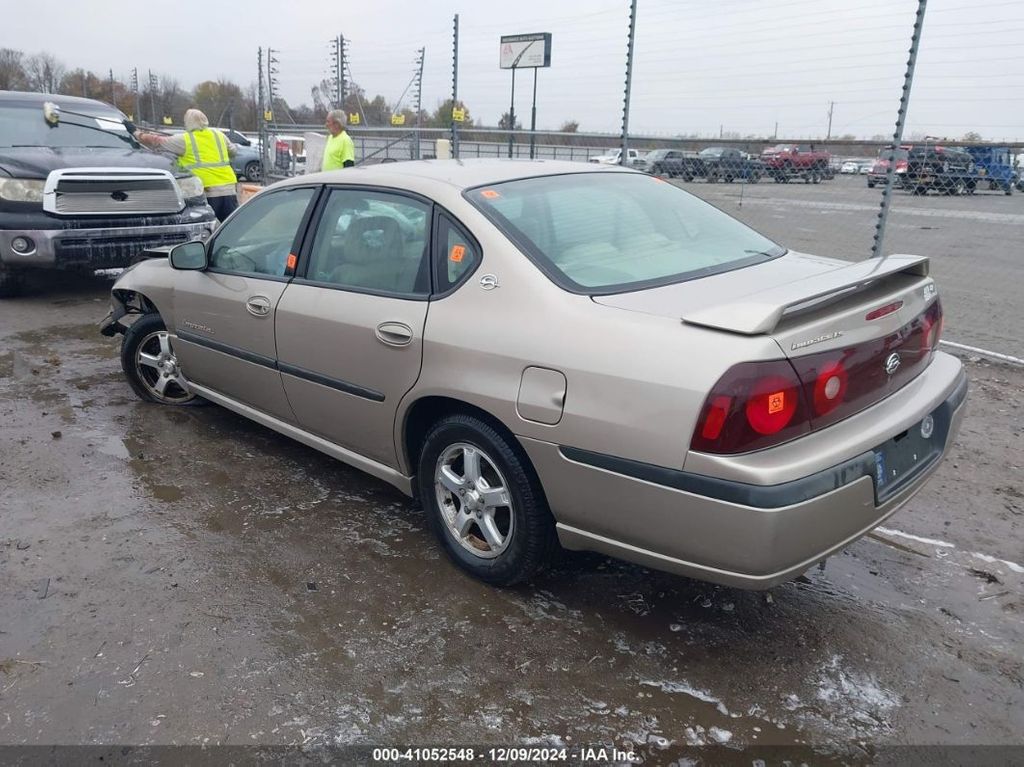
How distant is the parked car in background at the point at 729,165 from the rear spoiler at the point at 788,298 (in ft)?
19.6

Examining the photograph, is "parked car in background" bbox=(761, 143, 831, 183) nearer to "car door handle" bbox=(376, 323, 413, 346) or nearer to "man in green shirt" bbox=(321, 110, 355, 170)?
"man in green shirt" bbox=(321, 110, 355, 170)

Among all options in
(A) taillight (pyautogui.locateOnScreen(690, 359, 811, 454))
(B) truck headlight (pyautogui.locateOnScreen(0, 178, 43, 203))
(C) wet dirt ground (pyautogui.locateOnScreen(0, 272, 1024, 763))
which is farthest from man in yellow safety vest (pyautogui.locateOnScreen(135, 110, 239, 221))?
(A) taillight (pyautogui.locateOnScreen(690, 359, 811, 454))

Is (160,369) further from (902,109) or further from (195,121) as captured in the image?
(902,109)

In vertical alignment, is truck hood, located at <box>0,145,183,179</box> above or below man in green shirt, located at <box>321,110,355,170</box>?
below

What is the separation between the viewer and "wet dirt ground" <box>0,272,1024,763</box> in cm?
245

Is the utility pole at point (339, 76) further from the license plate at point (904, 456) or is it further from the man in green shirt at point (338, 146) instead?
the license plate at point (904, 456)

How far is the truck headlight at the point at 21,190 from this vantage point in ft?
24.0

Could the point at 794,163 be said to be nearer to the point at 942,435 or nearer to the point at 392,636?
the point at 942,435

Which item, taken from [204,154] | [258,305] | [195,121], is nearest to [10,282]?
[204,154]

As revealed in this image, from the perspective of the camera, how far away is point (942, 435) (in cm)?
299

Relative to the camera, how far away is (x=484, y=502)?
3.06m

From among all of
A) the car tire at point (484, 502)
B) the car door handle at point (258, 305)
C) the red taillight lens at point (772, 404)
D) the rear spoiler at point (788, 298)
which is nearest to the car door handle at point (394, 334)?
the car tire at point (484, 502)

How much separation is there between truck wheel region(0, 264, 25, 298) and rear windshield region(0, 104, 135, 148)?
1300mm

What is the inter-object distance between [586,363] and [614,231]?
91cm
